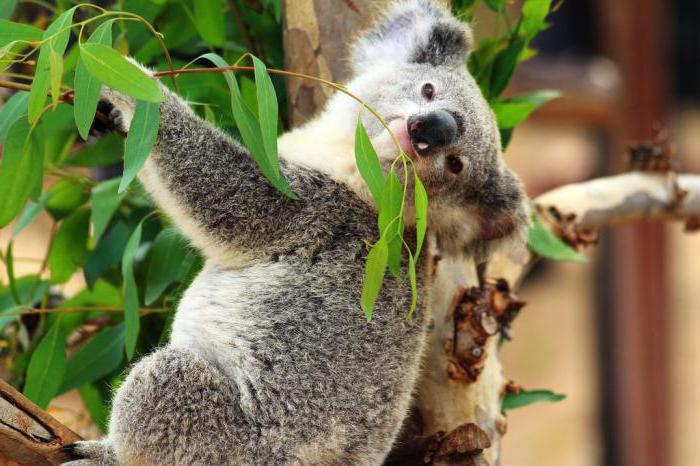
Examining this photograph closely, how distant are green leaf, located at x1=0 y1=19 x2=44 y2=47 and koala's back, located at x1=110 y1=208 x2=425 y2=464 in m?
0.67

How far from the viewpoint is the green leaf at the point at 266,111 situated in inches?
66.6

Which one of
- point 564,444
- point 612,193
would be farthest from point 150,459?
point 564,444

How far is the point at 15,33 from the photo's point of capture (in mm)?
1838

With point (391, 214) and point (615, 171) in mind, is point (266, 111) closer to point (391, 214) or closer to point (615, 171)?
point (391, 214)

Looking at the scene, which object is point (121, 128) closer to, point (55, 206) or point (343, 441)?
point (55, 206)

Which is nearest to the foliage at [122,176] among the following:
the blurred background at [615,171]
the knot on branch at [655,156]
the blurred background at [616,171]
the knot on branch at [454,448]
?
the knot on branch at [454,448]

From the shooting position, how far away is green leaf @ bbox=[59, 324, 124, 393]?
2328 mm

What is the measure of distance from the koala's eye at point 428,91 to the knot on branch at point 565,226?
2.38 ft

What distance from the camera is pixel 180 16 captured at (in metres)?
2.49

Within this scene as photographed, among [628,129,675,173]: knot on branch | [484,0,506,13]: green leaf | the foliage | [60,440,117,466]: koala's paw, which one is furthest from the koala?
[628,129,675,173]: knot on branch

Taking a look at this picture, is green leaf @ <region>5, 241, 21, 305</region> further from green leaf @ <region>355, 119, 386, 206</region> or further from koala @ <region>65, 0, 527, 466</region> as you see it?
green leaf @ <region>355, 119, 386, 206</region>

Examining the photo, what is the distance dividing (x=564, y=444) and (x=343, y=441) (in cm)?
818

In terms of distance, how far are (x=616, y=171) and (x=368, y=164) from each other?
548cm

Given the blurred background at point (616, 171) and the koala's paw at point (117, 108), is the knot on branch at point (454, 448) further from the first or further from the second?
the blurred background at point (616, 171)
